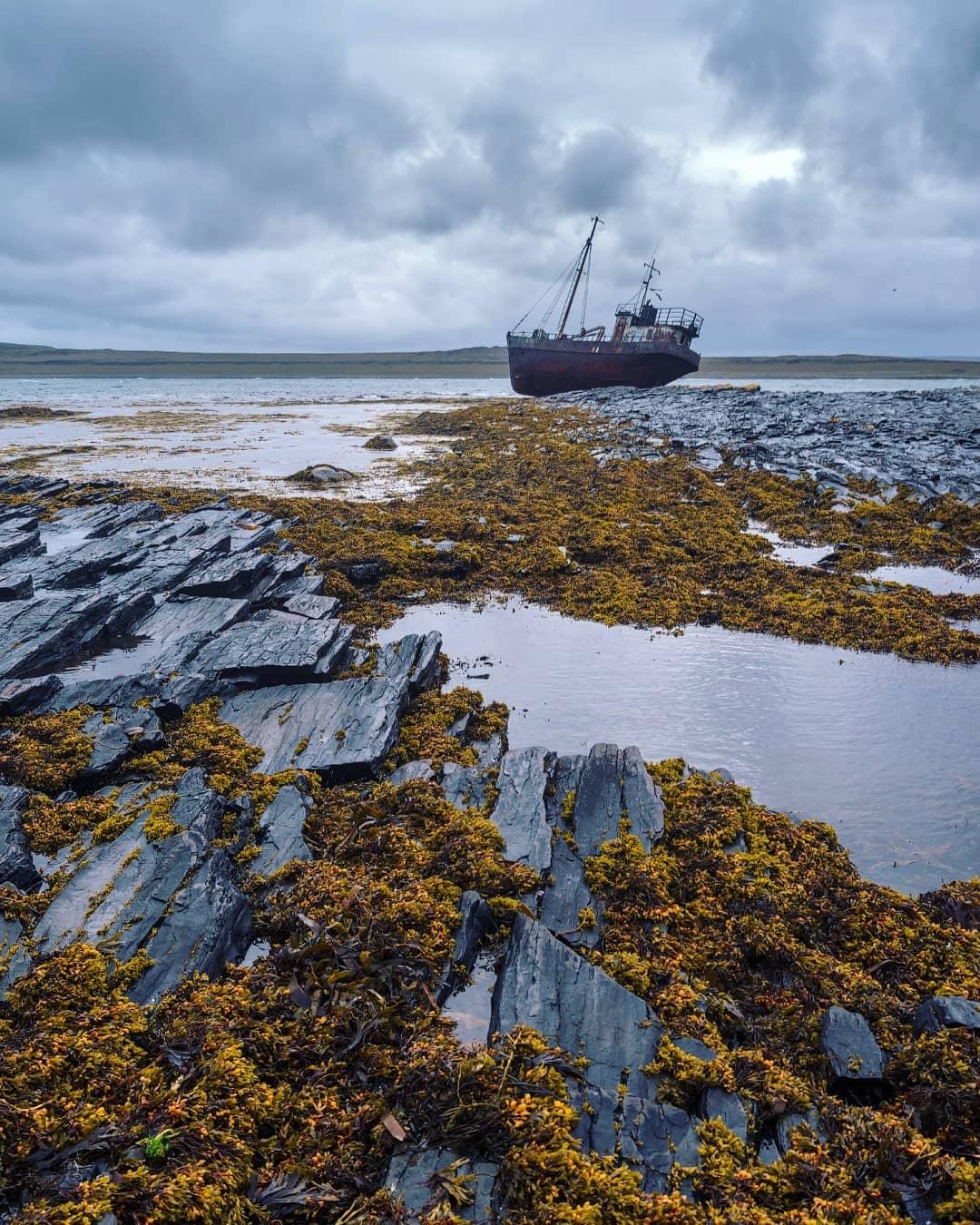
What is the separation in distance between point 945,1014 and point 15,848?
7258 millimetres

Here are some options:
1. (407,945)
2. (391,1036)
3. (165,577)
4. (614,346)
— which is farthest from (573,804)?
(614,346)

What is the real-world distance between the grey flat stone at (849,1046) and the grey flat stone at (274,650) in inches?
271

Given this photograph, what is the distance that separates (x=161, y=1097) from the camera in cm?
377

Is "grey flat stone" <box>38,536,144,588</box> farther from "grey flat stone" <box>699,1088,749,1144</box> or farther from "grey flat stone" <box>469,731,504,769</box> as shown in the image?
"grey flat stone" <box>699,1088,749,1144</box>

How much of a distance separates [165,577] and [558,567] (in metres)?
7.82

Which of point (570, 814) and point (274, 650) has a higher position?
point (274, 650)

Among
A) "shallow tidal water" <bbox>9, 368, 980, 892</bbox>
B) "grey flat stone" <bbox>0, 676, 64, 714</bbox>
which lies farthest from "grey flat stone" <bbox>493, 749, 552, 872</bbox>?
"grey flat stone" <bbox>0, 676, 64, 714</bbox>

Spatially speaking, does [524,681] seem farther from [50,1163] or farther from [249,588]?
[50,1163]

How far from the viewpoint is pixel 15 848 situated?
18.5 ft

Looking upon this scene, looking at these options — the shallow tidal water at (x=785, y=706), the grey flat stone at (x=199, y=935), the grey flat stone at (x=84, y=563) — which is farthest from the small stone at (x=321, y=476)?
the grey flat stone at (x=199, y=935)

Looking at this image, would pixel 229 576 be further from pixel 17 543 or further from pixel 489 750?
pixel 489 750

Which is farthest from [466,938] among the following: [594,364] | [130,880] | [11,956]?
[594,364]

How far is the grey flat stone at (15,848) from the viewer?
541cm

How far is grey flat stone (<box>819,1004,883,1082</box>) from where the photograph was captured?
4.12 meters
